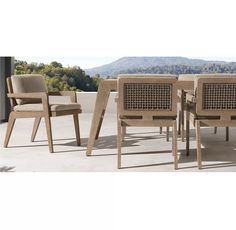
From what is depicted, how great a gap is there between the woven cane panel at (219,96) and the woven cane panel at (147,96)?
0.96 feet

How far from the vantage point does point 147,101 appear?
3.81m

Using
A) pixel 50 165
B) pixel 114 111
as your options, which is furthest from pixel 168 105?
pixel 114 111

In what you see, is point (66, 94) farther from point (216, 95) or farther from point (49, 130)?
point (216, 95)

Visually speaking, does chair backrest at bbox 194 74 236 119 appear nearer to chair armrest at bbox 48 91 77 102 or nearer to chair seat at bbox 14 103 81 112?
chair seat at bbox 14 103 81 112

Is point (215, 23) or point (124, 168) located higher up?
point (215, 23)

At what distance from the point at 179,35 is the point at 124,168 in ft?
10.4

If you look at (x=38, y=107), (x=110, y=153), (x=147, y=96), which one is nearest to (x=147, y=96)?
(x=147, y=96)

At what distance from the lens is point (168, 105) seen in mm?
3805

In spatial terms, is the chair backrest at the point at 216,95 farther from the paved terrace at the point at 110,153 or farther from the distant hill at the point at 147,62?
the distant hill at the point at 147,62

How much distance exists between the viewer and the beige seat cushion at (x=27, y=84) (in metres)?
4.72

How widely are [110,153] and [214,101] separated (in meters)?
1.15

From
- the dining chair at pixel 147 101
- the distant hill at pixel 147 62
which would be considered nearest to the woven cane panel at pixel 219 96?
the dining chair at pixel 147 101

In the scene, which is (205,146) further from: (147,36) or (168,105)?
(147,36)
